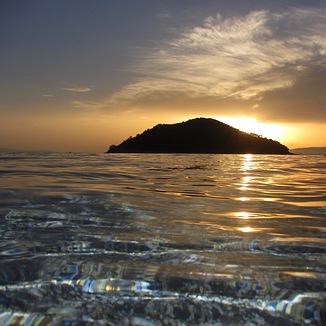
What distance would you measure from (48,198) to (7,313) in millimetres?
4652

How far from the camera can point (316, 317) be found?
2055 mm

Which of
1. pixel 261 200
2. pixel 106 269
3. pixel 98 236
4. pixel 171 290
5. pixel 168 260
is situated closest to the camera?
pixel 171 290

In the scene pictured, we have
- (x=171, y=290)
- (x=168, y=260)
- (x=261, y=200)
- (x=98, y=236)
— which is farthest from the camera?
(x=261, y=200)

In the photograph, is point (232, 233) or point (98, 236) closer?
point (98, 236)

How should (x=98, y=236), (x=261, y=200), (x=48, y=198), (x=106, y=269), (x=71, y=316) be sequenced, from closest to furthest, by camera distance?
1. (x=71, y=316)
2. (x=106, y=269)
3. (x=98, y=236)
4. (x=48, y=198)
5. (x=261, y=200)

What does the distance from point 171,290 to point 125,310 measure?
0.42 m

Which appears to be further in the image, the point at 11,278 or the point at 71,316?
the point at 11,278

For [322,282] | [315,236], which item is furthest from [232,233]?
[322,282]

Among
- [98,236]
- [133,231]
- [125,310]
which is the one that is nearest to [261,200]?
[133,231]

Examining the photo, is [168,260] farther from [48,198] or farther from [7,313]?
[48,198]

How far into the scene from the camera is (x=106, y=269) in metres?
2.75

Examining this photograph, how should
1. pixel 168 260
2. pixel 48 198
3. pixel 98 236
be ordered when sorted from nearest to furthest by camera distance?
pixel 168 260 < pixel 98 236 < pixel 48 198

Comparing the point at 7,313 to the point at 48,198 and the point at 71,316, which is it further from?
the point at 48,198

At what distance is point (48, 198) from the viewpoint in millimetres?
6500
